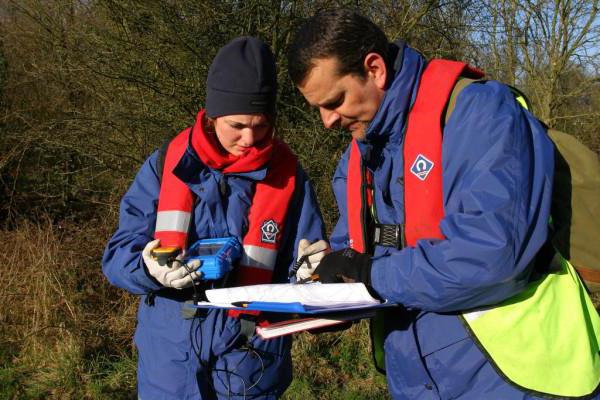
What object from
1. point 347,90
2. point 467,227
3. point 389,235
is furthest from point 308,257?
point 467,227

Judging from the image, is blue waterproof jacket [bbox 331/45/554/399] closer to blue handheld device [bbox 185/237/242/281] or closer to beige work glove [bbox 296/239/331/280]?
beige work glove [bbox 296/239/331/280]

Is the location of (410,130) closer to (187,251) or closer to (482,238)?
(482,238)

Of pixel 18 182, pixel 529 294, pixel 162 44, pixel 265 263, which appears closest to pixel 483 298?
pixel 529 294

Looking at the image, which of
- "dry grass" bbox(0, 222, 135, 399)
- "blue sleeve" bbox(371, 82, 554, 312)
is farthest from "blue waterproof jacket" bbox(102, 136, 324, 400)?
"dry grass" bbox(0, 222, 135, 399)

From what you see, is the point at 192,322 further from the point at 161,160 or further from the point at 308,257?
the point at 161,160

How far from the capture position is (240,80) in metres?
2.35

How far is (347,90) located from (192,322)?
1.17 metres

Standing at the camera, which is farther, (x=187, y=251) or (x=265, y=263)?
(x=265, y=263)

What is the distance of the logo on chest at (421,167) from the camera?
1712 mm

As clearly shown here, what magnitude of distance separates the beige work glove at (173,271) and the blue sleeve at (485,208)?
2.86 ft

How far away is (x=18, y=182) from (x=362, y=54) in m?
7.64

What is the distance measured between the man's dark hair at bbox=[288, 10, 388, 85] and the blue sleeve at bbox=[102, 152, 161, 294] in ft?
3.26

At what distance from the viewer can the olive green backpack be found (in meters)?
1.67

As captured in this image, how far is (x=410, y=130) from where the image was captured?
178cm
